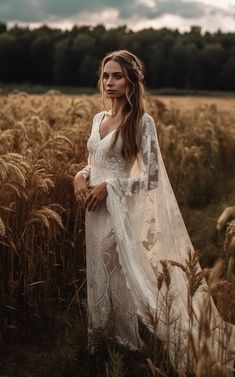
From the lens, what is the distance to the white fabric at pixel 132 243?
11.5 feet

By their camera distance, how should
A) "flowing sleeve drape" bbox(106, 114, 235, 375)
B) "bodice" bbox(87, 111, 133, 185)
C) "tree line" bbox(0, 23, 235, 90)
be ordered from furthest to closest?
"tree line" bbox(0, 23, 235, 90), "bodice" bbox(87, 111, 133, 185), "flowing sleeve drape" bbox(106, 114, 235, 375)

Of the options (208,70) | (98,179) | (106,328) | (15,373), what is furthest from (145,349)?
(208,70)

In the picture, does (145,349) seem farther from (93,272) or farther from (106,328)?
(93,272)

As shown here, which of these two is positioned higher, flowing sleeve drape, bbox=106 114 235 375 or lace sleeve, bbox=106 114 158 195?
lace sleeve, bbox=106 114 158 195

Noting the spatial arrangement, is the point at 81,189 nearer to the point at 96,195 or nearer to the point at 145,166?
the point at 96,195

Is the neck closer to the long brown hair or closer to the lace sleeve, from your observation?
the long brown hair

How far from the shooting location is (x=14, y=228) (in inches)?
166

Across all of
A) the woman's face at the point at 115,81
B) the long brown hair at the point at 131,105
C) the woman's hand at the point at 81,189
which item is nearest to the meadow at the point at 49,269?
the woman's hand at the point at 81,189

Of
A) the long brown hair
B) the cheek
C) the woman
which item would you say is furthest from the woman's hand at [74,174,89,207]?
the cheek

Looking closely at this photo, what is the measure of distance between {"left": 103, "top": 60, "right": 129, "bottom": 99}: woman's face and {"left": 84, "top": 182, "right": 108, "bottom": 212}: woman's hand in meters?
0.55

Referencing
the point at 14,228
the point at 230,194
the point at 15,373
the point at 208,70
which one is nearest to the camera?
the point at 15,373

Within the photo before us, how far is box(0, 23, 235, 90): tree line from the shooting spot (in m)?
49.0

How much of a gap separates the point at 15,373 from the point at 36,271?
0.95 metres

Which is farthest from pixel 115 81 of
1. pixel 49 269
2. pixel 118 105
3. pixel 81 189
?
pixel 49 269
